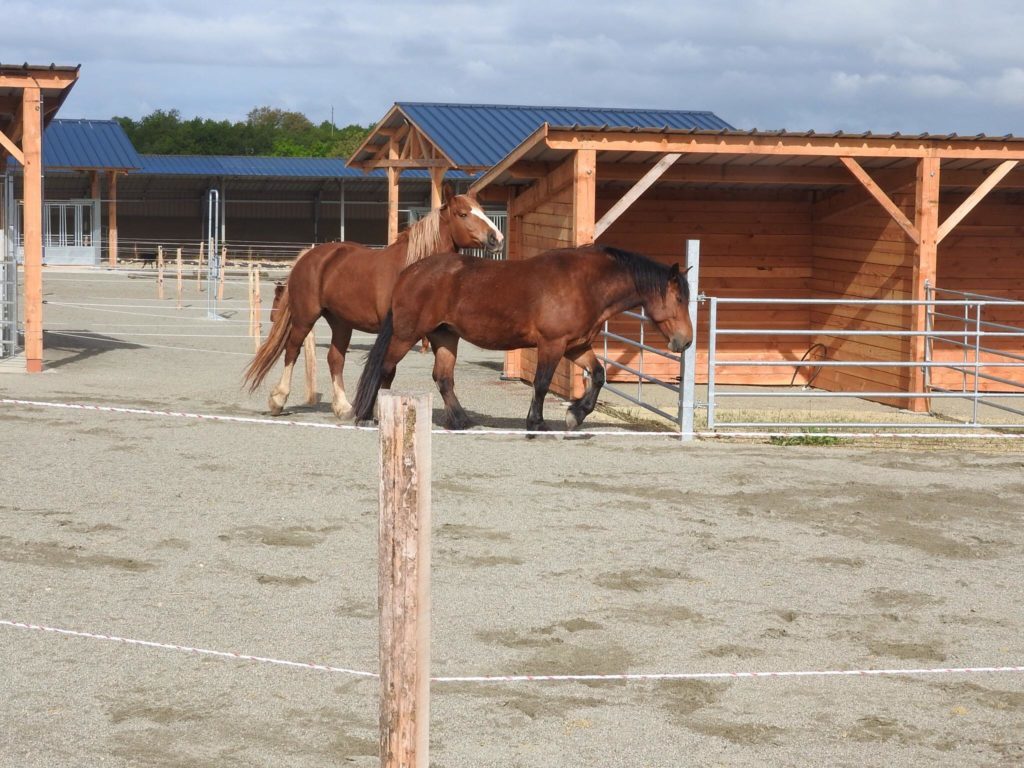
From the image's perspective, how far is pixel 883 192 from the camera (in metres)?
12.9

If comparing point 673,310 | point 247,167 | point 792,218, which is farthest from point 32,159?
point 247,167

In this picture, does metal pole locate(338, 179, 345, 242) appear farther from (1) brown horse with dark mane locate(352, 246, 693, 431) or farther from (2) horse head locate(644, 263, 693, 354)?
(2) horse head locate(644, 263, 693, 354)

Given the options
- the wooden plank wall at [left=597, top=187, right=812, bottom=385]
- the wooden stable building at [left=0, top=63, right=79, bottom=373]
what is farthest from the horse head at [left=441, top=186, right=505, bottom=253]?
the wooden stable building at [left=0, top=63, right=79, bottom=373]

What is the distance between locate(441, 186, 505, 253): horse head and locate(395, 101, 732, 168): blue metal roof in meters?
8.23

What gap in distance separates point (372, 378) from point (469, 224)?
147 centimetres

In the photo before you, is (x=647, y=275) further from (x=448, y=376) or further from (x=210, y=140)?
(x=210, y=140)

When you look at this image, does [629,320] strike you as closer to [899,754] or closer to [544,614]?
[544,614]

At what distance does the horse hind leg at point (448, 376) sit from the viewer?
10.2m

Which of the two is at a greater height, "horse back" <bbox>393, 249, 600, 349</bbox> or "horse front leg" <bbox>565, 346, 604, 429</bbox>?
"horse back" <bbox>393, 249, 600, 349</bbox>

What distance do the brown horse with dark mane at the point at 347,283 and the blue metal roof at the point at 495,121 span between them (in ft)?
27.0

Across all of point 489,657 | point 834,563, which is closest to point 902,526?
point 834,563

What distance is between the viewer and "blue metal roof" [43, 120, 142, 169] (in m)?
38.8

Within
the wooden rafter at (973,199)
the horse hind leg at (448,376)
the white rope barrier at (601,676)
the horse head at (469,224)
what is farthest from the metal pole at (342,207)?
the white rope barrier at (601,676)

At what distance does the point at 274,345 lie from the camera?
11.0 meters
